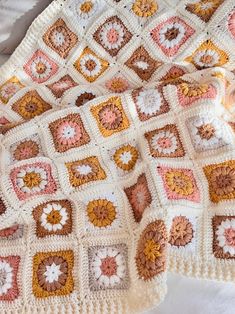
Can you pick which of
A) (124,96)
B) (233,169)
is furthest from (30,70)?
(233,169)

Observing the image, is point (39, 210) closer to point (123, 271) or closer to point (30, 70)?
point (123, 271)

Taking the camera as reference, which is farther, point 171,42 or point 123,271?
point 171,42

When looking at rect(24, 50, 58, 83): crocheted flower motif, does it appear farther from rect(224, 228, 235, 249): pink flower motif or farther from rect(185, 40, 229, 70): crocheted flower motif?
rect(224, 228, 235, 249): pink flower motif

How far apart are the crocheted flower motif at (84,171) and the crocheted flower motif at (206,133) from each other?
0.83ft

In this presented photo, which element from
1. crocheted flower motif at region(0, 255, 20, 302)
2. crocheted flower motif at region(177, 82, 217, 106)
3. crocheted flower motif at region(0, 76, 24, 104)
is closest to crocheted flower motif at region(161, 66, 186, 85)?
crocheted flower motif at region(177, 82, 217, 106)

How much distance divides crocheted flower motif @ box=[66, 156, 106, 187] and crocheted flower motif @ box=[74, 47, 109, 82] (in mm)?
344

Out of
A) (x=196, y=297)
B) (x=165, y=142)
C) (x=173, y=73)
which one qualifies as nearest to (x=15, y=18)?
(x=173, y=73)

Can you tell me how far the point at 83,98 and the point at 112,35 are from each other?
8.8 inches

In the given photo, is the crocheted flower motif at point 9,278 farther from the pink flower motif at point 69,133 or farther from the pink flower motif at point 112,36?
the pink flower motif at point 112,36

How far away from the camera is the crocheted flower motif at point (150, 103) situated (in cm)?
138

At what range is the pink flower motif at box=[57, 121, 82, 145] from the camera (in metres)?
1.36

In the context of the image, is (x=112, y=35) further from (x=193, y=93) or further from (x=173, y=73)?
(x=193, y=93)

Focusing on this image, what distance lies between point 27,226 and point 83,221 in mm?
129

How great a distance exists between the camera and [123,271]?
1.15 meters
